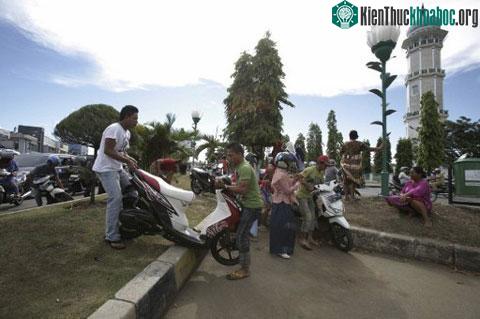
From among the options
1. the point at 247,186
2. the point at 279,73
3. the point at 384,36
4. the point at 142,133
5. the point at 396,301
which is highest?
the point at 279,73

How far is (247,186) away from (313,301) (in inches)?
57.6

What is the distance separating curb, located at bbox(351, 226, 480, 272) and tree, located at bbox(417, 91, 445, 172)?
32.7m

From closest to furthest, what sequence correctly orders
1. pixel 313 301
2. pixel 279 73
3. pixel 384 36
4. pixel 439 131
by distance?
pixel 313 301 < pixel 384 36 < pixel 279 73 < pixel 439 131

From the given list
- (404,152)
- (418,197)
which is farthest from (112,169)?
(404,152)

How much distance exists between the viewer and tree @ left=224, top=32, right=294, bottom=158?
20172mm

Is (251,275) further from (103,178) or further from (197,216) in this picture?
(197,216)

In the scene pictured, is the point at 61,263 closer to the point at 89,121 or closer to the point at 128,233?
the point at 128,233

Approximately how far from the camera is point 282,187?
14.7 ft

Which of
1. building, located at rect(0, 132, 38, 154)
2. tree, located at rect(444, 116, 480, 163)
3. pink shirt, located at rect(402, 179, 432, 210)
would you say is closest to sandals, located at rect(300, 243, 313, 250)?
pink shirt, located at rect(402, 179, 432, 210)

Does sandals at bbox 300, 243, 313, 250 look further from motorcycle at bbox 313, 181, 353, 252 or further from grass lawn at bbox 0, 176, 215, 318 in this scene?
grass lawn at bbox 0, 176, 215, 318

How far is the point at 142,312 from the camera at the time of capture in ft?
7.65

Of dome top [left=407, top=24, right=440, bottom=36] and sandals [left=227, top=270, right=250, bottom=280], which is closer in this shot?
sandals [left=227, top=270, right=250, bottom=280]

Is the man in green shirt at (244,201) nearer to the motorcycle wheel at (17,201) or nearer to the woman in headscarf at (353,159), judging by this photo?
the woman in headscarf at (353,159)

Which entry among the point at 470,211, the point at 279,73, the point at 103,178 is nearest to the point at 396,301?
the point at 103,178
